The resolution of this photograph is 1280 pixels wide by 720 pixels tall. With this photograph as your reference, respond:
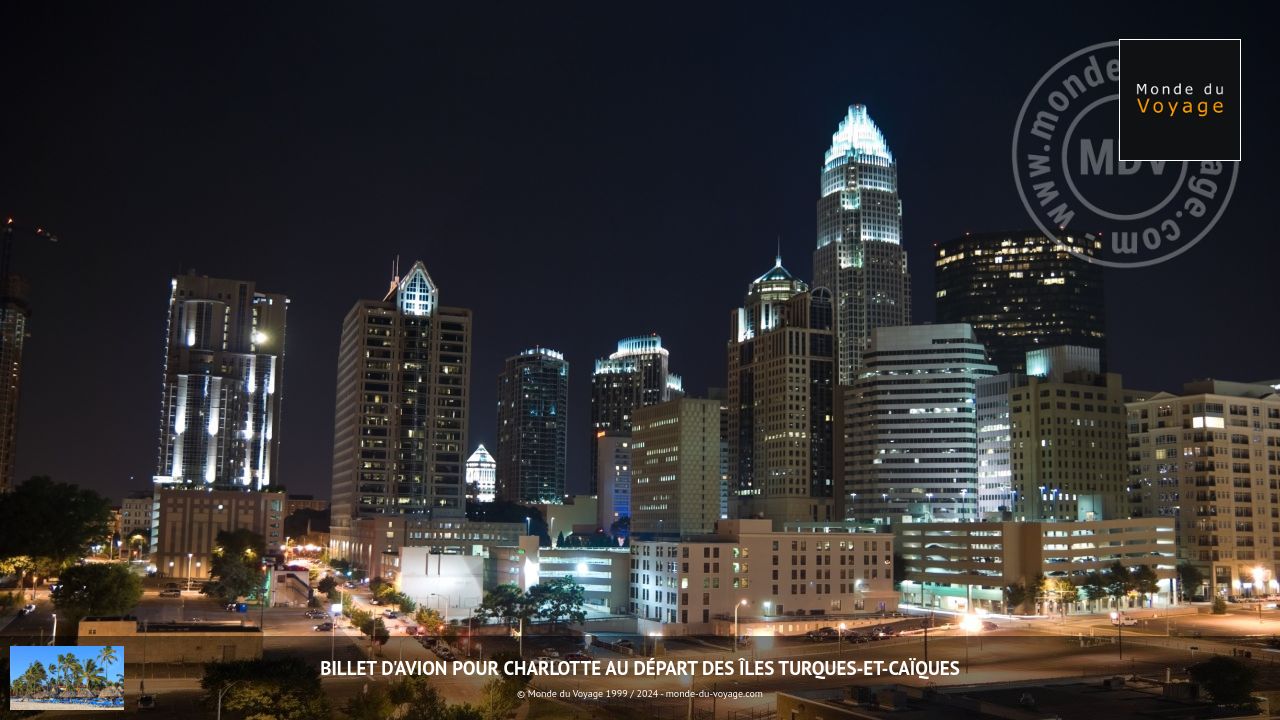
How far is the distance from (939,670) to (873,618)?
33.2 metres

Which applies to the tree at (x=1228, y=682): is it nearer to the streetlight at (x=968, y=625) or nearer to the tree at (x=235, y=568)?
the streetlight at (x=968, y=625)

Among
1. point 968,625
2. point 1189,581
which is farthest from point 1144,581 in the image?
point 968,625

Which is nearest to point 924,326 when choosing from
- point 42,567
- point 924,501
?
point 924,501

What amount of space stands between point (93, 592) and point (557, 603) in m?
41.7

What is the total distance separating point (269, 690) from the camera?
183 ft

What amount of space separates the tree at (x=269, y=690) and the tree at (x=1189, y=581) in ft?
418

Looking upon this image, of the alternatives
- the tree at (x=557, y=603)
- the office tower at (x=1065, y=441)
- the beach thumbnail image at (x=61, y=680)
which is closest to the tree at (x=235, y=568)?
the tree at (x=557, y=603)

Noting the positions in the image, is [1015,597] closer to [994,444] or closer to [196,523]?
[994,444]

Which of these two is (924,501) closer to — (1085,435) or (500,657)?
(1085,435)

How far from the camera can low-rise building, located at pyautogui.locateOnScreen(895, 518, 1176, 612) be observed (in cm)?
13738

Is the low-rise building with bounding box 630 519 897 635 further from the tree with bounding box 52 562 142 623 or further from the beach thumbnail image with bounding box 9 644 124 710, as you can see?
the beach thumbnail image with bounding box 9 644 124 710

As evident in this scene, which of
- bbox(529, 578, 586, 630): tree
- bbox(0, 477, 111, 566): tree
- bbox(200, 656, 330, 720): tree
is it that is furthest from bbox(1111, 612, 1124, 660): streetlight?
bbox(0, 477, 111, 566): tree

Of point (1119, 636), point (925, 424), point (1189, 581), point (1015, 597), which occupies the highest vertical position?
point (925, 424)

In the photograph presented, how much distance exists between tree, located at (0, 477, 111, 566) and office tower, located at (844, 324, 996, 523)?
124 metres
